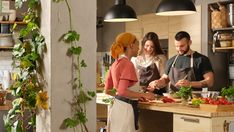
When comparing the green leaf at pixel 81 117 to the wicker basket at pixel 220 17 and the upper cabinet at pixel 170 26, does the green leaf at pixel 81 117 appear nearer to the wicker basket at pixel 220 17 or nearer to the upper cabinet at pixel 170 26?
the wicker basket at pixel 220 17

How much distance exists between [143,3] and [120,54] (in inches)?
184

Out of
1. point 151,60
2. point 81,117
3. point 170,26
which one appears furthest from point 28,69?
point 170,26

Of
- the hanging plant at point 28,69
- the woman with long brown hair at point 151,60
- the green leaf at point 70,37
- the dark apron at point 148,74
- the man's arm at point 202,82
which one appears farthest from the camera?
the dark apron at point 148,74

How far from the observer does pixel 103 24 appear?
30.4 ft

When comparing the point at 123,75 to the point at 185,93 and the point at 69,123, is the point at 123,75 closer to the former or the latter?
the point at 185,93

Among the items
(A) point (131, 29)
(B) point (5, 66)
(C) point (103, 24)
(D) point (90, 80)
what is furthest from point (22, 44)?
(C) point (103, 24)

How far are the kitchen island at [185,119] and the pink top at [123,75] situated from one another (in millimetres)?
322

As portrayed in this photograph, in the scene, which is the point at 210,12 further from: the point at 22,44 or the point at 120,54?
the point at 22,44

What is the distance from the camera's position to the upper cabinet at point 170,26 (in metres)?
6.14

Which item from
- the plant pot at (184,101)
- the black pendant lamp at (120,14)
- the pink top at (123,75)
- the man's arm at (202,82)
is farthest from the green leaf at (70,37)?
the black pendant lamp at (120,14)

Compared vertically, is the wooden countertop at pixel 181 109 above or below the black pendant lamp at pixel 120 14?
below

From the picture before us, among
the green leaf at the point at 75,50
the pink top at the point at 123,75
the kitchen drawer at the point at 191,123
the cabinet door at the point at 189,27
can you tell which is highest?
the cabinet door at the point at 189,27

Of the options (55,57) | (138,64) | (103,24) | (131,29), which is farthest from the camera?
(103,24)

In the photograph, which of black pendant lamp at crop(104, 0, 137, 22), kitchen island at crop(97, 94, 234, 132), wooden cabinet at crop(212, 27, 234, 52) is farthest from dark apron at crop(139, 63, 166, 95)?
kitchen island at crop(97, 94, 234, 132)
